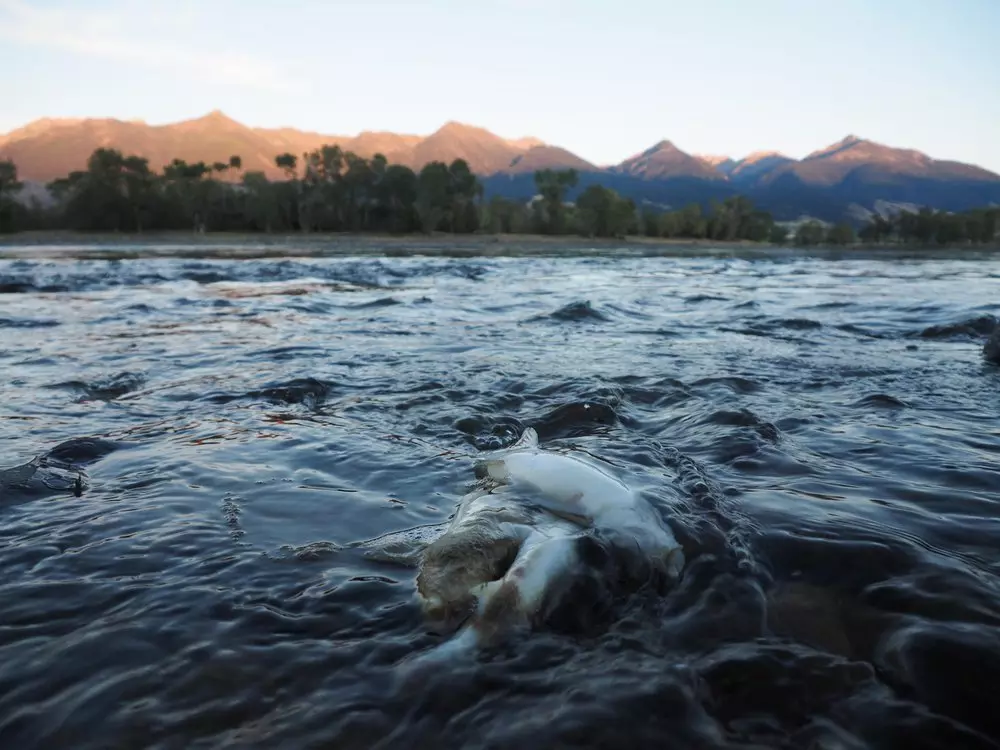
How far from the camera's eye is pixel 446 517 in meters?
3.19

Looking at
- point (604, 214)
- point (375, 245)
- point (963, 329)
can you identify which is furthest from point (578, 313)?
point (604, 214)

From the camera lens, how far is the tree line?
67375 mm

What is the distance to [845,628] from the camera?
227 centimetres

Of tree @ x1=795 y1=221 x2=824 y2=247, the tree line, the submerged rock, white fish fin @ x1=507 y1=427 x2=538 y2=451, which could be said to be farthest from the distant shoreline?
white fish fin @ x1=507 y1=427 x2=538 y2=451

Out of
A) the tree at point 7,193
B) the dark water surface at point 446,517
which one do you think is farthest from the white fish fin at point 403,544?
the tree at point 7,193

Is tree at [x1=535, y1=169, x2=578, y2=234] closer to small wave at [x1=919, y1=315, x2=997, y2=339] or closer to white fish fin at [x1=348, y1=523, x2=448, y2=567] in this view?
small wave at [x1=919, y1=315, x2=997, y2=339]

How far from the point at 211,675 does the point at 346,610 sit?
50 cm

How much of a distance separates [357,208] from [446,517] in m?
79.0

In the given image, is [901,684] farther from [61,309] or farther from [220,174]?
[220,174]

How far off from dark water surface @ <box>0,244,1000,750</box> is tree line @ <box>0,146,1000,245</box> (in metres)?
71.2

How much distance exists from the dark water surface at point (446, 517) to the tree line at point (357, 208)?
7123 centimetres

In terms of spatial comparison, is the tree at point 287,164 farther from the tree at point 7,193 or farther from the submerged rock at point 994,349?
the submerged rock at point 994,349

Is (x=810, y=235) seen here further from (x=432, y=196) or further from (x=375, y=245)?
(x=375, y=245)

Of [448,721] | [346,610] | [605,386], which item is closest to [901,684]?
[448,721]
